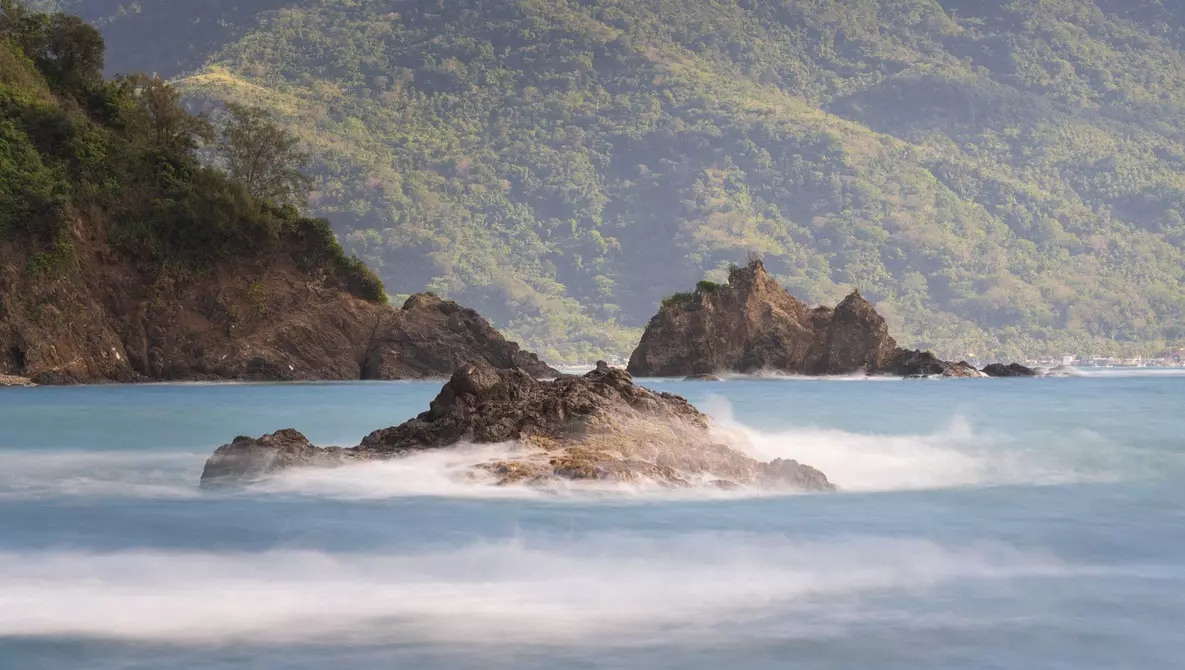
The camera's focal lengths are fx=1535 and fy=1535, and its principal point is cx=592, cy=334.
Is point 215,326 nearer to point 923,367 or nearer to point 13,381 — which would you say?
point 13,381

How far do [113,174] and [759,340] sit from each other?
1576 inches

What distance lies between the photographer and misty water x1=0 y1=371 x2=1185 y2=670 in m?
12.9

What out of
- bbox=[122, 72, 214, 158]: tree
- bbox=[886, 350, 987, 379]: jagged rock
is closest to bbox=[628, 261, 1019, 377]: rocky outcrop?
bbox=[886, 350, 987, 379]: jagged rock

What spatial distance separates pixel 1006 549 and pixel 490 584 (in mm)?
6513

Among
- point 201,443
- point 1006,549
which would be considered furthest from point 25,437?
point 1006,549

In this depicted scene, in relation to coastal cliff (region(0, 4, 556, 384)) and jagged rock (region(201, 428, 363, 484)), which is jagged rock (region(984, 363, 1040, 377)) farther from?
jagged rock (region(201, 428, 363, 484))

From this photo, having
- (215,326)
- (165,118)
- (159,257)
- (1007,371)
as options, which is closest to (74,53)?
(165,118)

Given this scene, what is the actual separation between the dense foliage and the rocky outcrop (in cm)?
1856

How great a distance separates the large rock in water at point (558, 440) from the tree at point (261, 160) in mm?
66059

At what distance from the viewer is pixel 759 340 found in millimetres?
95875

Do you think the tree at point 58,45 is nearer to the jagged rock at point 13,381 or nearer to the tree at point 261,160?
the tree at point 261,160

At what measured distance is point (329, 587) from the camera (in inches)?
614

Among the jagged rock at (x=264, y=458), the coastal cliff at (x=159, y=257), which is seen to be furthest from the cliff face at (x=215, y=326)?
the jagged rock at (x=264, y=458)

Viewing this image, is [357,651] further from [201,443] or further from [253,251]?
[253,251]
